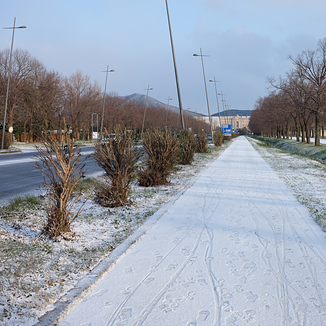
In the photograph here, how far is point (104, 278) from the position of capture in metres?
4.53

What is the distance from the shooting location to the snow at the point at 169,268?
3.66 m

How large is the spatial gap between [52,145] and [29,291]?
2.64m

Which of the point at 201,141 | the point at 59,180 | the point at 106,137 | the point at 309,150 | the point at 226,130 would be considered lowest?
the point at 309,150

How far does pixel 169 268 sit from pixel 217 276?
2.05 feet

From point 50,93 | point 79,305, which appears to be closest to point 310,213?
point 79,305

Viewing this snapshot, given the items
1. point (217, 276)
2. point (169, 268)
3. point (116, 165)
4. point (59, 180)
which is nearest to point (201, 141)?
point (116, 165)

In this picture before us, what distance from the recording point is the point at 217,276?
4.57m

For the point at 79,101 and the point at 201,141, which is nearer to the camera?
the point at 201,141

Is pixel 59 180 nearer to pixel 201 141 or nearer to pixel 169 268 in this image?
pixel 169 268

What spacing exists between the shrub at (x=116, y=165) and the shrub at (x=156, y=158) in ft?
10.1

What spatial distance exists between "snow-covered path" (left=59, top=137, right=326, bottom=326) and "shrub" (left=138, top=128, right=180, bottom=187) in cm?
429

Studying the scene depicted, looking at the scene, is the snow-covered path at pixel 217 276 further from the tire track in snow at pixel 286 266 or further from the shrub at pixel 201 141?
the shrub at pixel 201 141

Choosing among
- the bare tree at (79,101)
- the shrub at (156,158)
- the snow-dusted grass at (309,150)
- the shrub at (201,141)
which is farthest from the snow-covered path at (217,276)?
the bare tree at (79,101)

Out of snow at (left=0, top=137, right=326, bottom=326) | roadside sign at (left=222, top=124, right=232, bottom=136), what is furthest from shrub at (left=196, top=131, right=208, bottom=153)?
roadside sign at (left=222, top=124, right=232, bottom=136)
